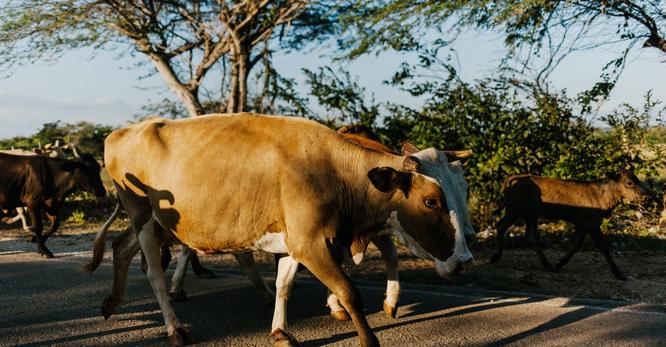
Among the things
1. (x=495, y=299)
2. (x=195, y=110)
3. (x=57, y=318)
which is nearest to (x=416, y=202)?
(x=495, y=299)

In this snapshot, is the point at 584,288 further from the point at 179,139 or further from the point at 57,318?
the point at 57,318

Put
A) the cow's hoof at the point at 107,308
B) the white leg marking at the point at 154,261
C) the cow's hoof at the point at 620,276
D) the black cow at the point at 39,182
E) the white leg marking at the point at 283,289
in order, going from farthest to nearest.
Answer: the black cow at the point at 39,182
the cow's hoof at the point at 620,276
the cow's hoof at the point at 107,308
the white leg marking at the point at 154,261
the white leg marking at the point at 283,289

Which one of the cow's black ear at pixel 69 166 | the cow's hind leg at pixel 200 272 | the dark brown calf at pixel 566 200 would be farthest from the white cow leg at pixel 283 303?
the cow's black ear at pixel 69 166

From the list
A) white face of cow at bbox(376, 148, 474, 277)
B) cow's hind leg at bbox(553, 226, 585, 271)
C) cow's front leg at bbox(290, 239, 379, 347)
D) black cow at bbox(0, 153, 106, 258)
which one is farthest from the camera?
black cow at bbox(0, 153, 106, 258)

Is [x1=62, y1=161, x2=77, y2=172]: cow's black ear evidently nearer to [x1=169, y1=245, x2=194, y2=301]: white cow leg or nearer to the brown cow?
[x1=169, y1=245, x2=194, y2=301]: white cow leg

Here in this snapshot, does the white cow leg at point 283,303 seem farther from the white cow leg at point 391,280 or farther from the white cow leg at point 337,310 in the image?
the white cow leg at point 391,280

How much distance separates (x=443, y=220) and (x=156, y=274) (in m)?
2.63

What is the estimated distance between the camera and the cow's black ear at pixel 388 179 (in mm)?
5109

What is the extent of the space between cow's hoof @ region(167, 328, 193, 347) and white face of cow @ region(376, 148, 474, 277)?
197 centimetres

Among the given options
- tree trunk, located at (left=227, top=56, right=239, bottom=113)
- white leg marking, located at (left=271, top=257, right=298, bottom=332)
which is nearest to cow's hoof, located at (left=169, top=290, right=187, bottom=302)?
white leg marking, located at (left=271, top=257, right=298, bottom=332)

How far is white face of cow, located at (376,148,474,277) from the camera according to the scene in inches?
199

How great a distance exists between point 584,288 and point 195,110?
1367 centimetres

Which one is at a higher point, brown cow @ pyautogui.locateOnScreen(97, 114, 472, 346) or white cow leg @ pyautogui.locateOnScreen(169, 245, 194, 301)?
brown cow @ pyautogui.locateOnScreen(97, 114, 472, 346)

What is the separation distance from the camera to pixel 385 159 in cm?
561
